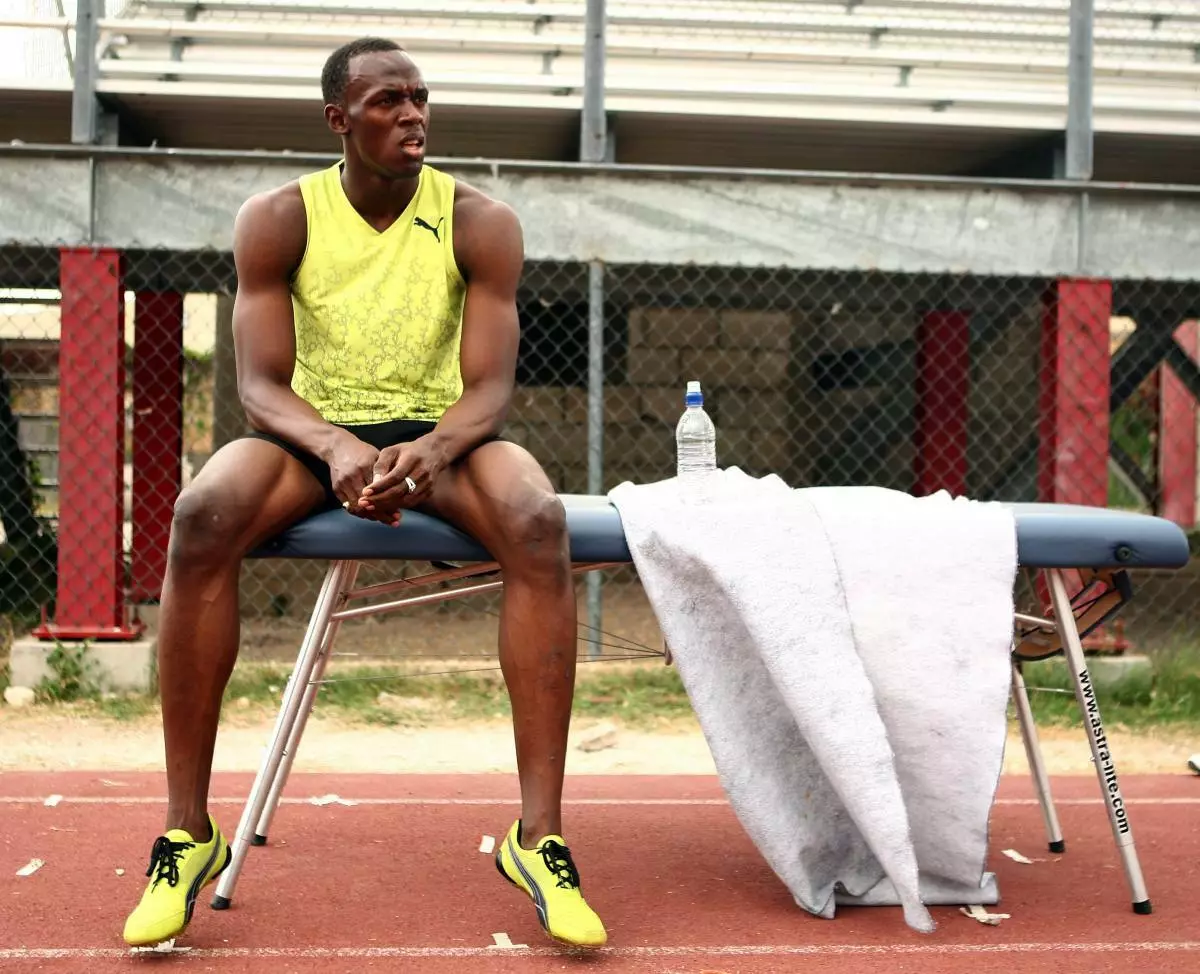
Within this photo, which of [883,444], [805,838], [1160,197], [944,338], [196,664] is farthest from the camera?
[883,444]

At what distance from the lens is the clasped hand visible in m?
2.53

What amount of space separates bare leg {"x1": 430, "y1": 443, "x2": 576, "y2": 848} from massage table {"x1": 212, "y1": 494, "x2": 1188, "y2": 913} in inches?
5.3

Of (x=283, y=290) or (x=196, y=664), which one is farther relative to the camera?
(x=283, y=290)

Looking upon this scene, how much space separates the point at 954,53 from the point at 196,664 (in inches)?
211

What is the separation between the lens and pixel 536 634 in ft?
8.28

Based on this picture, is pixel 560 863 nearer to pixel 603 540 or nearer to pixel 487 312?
pixel 603 540

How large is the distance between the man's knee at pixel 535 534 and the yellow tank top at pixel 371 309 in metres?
0.44

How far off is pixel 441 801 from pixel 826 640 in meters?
1.60

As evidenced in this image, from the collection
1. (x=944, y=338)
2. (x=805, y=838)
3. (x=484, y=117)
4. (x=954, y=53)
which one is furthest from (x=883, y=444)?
(x=805, y=838)

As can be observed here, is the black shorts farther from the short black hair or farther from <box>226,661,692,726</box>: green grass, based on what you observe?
<box>226,661,692,726</box>: green grass

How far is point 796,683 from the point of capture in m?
2.56

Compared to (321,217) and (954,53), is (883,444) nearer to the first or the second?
(954,53)

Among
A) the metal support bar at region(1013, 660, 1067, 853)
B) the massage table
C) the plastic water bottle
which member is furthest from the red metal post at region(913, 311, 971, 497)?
the massage table

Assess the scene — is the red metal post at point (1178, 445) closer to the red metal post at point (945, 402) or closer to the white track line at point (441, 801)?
the red metal post at point (945, 402)
